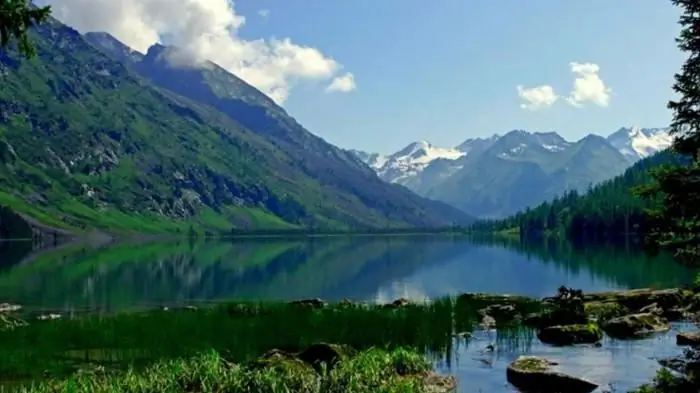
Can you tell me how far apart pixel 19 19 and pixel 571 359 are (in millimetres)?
32860

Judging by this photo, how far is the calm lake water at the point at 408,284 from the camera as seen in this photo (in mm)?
40125

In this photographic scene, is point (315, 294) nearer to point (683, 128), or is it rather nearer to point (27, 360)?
point (27, 360)

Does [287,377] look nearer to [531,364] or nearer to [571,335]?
[531,364]

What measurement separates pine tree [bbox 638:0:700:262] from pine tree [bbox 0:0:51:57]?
19596 millimetres

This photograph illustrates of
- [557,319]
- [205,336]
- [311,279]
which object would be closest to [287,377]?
[205,336]

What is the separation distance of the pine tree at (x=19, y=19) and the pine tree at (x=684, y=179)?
19596mm

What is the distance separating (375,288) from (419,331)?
2735 inches

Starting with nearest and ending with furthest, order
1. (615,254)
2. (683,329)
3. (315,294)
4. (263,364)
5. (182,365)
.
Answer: (182,365) < (263,364) < (683,329) < (315,294) < (615,254)

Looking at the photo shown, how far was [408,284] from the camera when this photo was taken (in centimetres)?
12019

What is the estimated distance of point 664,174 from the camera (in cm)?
2234

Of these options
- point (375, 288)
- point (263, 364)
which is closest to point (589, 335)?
point (263, 364)

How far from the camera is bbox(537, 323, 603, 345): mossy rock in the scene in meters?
46.5

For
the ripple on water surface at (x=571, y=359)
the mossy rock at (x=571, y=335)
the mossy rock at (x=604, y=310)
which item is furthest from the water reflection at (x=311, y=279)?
the ripple on water surface at (x=571, y=359)

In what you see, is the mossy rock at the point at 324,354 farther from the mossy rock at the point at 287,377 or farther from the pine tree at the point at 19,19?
the pine tree at the point at 19,19
